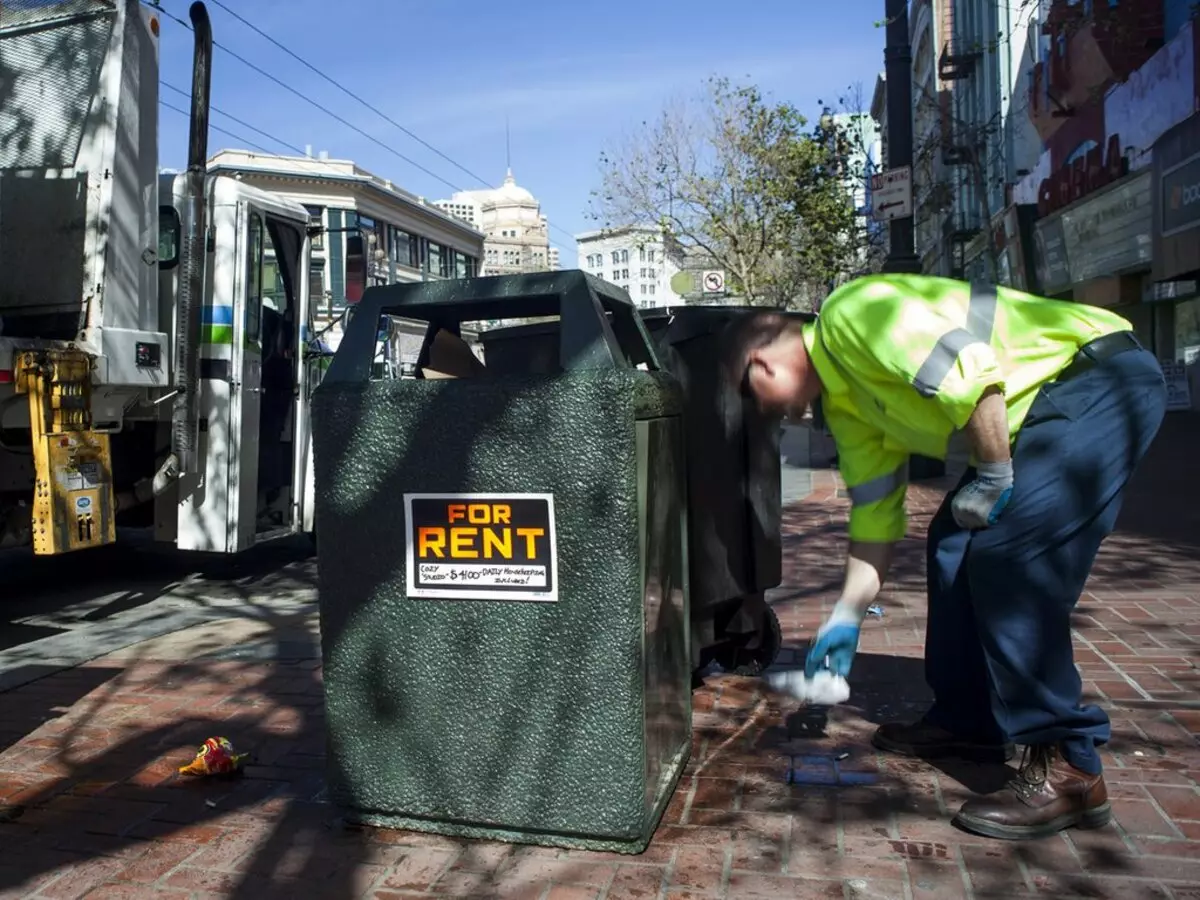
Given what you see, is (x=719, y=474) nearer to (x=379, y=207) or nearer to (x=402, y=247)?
(x=379, y=207)

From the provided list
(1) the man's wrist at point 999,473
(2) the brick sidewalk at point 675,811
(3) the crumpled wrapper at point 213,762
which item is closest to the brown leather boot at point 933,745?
(2) the brick sidewalk at point 675,811

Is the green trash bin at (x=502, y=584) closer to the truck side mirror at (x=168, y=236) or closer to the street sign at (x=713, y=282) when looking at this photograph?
the truck side mirror at (x=168, y=236)

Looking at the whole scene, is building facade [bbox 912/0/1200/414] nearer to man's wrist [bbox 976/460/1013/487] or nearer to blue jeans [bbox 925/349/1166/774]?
blue jeans [bbox 925/349/1166/774]

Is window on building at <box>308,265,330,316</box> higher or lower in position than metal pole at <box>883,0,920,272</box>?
lower

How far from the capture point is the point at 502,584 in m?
2.77

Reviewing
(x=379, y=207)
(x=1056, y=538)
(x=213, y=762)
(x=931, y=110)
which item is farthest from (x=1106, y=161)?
(x=379, y=207)

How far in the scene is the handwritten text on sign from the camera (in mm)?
2723

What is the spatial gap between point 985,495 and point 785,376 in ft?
1.99

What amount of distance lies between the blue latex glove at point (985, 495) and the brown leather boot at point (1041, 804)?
656 mm

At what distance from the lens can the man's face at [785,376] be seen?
2975 millimetres

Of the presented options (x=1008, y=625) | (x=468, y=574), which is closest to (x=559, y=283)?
(x=468, y=574)

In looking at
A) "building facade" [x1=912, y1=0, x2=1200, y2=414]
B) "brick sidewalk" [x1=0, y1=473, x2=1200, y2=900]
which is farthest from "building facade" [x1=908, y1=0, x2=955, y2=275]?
"brick sidewalk" [x1=0, y1=473, x2=1200, y2=900]

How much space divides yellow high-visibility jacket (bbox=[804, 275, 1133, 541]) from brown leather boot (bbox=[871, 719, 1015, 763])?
75cm

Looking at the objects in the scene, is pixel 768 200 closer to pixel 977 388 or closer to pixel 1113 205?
pixel 1113 205
